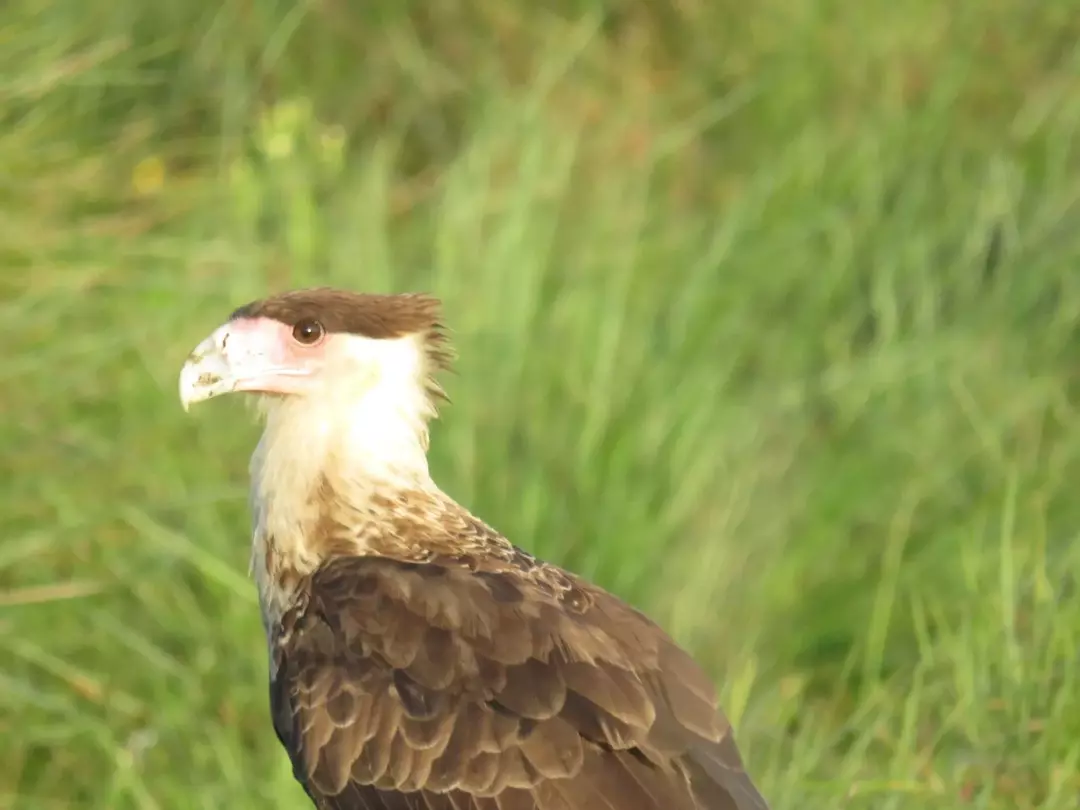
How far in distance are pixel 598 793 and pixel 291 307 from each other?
1.03m

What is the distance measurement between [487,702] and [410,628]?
19 cm

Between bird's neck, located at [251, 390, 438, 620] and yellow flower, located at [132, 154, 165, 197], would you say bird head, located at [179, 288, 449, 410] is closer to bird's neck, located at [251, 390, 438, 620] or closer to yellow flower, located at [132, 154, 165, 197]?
bird's neck, located at [251, 390, 438, 620]

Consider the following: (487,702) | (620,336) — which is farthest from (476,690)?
(620,336)

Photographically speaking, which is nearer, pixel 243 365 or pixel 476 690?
pixel 476 690

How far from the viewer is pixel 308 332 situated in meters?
3.20

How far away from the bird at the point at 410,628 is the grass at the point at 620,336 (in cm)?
74

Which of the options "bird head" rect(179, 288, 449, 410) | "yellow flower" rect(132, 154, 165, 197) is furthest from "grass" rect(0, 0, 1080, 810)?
"bird head" rect(179, 288, 449, 410)

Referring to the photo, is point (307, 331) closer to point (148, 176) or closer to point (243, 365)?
point (243, 365)

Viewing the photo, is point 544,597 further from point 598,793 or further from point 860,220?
point 860,220

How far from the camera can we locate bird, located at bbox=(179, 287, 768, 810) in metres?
2.89

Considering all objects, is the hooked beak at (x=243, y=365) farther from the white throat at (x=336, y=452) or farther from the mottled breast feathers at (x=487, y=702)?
the mottled breast feathers at (x=487, y=702)

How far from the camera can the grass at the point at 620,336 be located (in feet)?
13.4

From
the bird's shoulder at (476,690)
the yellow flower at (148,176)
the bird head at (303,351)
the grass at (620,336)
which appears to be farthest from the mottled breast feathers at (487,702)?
the yellow flower at (148,176)

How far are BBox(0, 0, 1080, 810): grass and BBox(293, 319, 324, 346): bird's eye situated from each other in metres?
1.11
